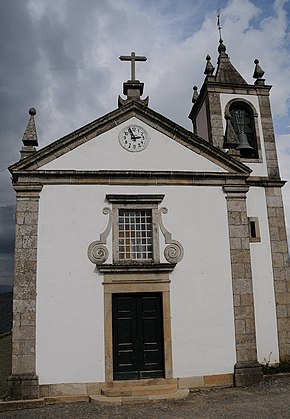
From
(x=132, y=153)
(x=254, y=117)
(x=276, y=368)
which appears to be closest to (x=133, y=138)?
(x=132, y=153)

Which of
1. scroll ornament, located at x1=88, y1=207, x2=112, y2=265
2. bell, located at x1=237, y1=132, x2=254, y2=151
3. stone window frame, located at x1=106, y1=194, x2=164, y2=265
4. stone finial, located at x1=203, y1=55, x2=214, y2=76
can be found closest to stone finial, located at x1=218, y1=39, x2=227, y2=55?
stone finial, located at x1=203, y1=55, x2=214, y2=76

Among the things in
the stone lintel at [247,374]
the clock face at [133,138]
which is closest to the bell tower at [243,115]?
the clock face at [133,138]

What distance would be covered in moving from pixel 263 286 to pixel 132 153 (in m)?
5.05

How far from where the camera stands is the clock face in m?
10.5

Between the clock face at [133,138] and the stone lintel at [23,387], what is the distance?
592cm

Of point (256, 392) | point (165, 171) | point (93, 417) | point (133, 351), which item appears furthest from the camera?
point (165, 171)

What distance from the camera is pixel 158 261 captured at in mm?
9727

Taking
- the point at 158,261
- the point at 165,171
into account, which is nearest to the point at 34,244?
the point at 158,261

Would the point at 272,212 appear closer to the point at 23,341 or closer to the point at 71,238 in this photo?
the point at 71,238

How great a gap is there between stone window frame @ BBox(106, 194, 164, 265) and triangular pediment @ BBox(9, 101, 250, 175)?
826 mm

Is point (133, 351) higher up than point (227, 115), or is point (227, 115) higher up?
point (227, 115)

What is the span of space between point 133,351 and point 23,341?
2514mm

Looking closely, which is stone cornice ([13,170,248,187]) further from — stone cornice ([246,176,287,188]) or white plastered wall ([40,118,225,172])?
stone cornice ([246,176,287,188])

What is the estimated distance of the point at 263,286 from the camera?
10.9 m
